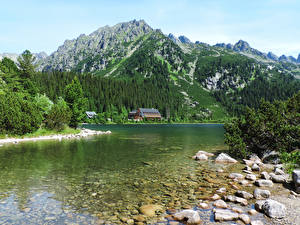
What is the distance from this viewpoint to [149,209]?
1114 centimetres

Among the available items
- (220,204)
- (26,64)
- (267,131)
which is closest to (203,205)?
(220,204)

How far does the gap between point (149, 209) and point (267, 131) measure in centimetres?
2135

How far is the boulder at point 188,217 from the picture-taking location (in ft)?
31.2

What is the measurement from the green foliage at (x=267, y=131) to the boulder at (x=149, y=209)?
18.7m

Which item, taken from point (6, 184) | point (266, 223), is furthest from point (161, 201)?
point (6, 184)

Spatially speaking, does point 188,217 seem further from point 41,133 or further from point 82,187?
point 41,133

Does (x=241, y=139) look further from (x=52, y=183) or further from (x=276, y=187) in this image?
(x=52, y=183)

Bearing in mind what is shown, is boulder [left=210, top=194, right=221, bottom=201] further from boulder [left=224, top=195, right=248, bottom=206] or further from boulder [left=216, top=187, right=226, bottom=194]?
boulder [left=216, top=187, right=226, bottom=194]

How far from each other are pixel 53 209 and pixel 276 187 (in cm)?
1456

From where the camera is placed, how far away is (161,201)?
1230 centimetres

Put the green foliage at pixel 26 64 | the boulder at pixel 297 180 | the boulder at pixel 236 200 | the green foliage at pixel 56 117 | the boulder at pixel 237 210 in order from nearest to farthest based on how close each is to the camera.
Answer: the boulder at pixel 237 210
the boulder at pixel 236 200
the boulder at pixel 297 180
the green foliage at pixel 56 117
the green foliage at pixel 26 64

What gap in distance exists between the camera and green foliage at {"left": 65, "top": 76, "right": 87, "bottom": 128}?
6419 cm

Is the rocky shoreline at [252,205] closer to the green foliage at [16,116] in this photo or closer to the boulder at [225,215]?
the boulder at [225,215]

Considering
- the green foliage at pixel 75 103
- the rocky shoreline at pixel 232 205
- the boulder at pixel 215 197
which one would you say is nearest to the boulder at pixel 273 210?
the rocky shoreline at pixel 232 205
